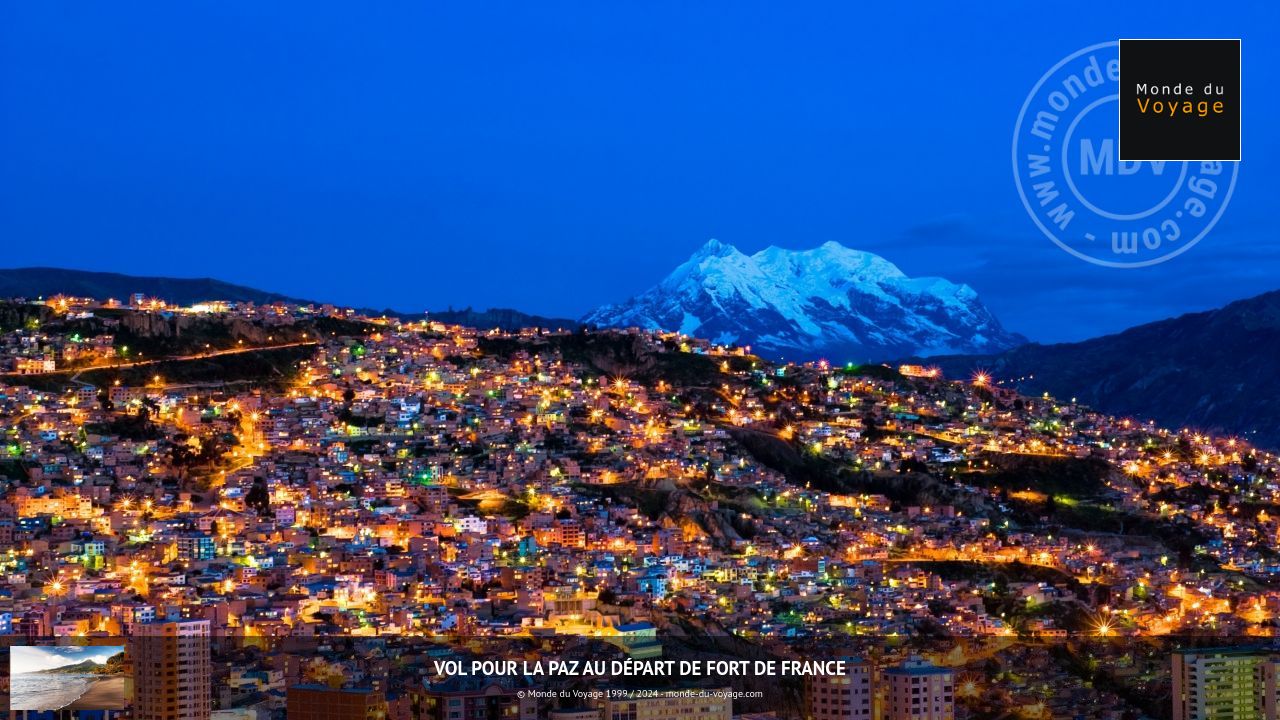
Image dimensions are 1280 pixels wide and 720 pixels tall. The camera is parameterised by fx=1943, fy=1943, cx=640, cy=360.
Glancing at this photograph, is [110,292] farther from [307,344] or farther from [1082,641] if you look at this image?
[1082,641]

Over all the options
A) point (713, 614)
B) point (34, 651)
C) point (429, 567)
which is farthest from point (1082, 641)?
point (34, 651)

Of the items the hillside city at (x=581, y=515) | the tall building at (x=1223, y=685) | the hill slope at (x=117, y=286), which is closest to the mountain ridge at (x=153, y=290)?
the hill slope at (x=117, y=286)

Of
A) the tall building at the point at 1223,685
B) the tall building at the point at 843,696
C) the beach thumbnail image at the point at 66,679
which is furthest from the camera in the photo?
the tall building at the point at 1223,685

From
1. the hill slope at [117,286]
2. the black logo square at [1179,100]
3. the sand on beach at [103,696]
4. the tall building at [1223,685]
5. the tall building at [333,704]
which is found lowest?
the tall building at [1223,685]

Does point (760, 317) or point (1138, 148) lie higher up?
point (760, 317)

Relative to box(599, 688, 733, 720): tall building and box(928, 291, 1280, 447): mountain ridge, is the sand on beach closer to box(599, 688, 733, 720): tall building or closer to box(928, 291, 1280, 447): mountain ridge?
box(599, 688, 733, 720): tall building

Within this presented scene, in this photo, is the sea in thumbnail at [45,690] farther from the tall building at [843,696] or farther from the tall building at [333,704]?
the tall building at [843,696]
